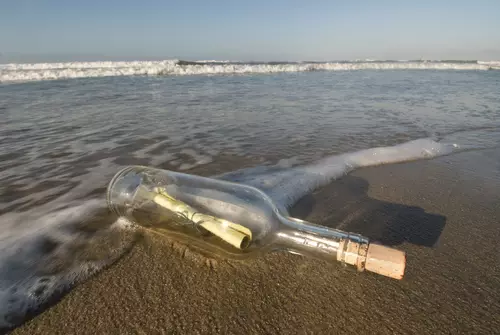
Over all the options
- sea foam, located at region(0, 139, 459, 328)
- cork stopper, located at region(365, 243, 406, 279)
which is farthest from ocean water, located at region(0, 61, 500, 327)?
cork stopper, located at region(365, 243, 406, 279)

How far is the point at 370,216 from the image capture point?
2.15m

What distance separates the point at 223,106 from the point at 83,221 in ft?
18.7

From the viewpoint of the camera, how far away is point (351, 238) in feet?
3.61

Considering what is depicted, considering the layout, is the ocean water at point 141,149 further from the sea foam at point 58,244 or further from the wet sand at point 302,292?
the wet sand at point 302,292

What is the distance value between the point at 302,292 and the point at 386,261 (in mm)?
572

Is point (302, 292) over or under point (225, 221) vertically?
under

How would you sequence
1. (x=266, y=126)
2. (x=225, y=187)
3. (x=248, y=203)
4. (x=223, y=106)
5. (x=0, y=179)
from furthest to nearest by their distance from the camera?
1. (x=223, y=106)
2. (x=266, y=126)
3. (x=0, y=179)
4. (x=225, y=187)
5. (x=248, y=203)

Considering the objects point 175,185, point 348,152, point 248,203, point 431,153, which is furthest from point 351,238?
point 431,153

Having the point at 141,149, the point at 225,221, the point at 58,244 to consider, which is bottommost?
the point at 141,149

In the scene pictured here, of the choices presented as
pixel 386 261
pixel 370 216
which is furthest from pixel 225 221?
pixel 370 216

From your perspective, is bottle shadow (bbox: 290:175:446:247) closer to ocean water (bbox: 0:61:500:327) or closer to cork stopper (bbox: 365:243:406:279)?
ocean water (bbox: 0:61:500:327)

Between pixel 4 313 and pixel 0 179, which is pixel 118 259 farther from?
pixel 0 179

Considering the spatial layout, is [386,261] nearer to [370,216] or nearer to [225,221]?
[225,221]

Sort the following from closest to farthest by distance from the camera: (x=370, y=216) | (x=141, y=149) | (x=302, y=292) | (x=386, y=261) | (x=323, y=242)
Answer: (x=386, y=261)
(x=323, y=242)
(x=302, y=292)
(x=370, y=216)
(x=141, y=149)
